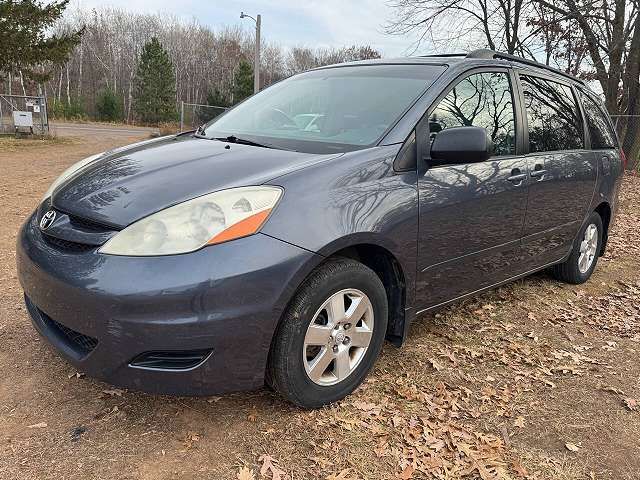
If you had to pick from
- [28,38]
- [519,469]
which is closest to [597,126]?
[519,469]

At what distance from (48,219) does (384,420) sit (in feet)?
6.24

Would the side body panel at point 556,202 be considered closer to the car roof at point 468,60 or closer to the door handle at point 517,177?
the door handle at point 517,177

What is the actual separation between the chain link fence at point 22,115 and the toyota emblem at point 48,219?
732 inches

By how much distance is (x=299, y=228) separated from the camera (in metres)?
2.24

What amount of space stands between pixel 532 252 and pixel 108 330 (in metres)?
3.01

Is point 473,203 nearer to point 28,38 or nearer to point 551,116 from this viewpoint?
point 551,116

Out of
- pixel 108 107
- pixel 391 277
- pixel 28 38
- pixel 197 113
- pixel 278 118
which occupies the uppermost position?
pixel 28 38

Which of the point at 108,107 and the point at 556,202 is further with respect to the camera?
the point at 108,107

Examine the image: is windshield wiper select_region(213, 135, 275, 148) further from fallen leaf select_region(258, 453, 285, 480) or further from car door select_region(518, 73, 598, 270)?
car door select_region(518, 73, 598, 270)

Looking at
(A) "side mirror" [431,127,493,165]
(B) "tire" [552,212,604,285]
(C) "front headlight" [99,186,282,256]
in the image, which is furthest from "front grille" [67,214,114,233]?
(B) "tire" [552,212,604,285]

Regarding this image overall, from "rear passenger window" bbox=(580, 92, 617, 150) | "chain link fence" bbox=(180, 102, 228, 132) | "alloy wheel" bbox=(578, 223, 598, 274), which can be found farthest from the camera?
"chain link fence" bbox=(180, 102, 228, 132)

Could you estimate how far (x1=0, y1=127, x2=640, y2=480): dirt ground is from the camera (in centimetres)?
221

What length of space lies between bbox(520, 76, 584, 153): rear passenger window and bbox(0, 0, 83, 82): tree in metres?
19.9

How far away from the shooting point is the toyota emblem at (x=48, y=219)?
2.44 metres
